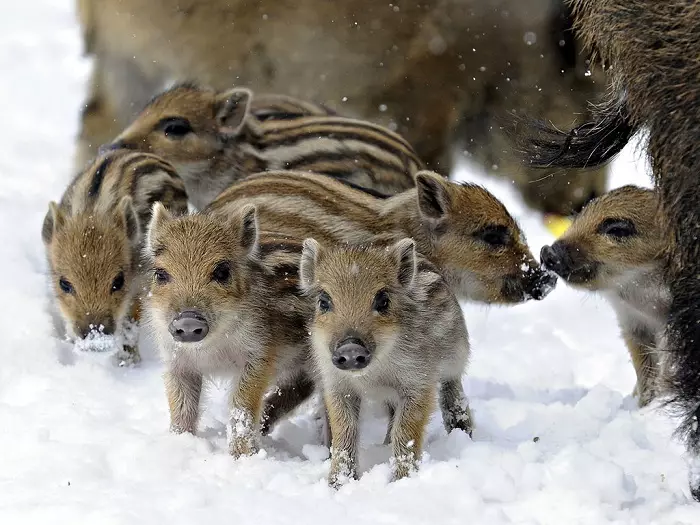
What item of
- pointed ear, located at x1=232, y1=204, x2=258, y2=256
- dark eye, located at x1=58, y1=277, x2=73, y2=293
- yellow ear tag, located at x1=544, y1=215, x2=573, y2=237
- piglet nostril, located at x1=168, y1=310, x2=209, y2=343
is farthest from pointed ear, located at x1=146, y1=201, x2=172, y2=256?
yellow ear tag, located at x1=544, y1=215, x2=573, y2=237

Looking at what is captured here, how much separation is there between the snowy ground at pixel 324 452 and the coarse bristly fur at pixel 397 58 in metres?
1.29

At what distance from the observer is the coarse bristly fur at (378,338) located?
354 centimetres

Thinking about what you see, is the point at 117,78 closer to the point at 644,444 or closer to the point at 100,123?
the point at 100,123

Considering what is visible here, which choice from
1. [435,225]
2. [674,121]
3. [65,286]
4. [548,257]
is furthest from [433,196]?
[674,121]

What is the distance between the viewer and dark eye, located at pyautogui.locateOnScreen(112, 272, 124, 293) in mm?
4723

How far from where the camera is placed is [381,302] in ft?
11.9

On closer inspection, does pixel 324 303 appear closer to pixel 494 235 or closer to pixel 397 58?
pixel 494 235

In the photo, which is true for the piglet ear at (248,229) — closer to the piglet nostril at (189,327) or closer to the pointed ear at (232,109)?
the piglet nostril at (189,327)

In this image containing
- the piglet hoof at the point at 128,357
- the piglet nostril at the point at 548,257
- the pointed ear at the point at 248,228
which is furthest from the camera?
the piglet hoof at the point at 128,357

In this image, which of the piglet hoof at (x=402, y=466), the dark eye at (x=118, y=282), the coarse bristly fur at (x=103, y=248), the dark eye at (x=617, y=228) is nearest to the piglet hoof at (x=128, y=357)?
the coarse bristly fur at (x=103, y=248)

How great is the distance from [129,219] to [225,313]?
4.29ft

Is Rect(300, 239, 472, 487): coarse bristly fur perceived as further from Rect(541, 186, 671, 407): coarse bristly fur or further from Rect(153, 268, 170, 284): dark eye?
Rect(541, 186, 671, 407): coarse bristly fur

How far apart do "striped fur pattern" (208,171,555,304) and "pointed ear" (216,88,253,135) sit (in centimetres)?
123

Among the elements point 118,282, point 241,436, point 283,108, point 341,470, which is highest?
point 283,108
